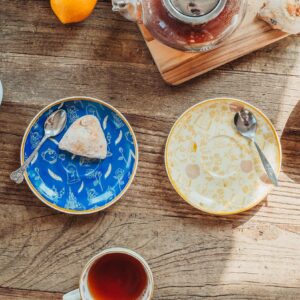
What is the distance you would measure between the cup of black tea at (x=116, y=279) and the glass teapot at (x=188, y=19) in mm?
405

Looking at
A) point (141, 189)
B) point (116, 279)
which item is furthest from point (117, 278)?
point (141, 189)

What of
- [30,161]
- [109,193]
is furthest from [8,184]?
[109,193]

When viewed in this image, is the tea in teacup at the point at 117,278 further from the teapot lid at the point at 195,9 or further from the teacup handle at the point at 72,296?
the teapot lid at the point at 195,9

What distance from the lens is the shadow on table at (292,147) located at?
1101 millimetres

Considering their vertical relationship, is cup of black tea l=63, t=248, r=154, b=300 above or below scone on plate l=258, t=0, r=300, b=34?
below

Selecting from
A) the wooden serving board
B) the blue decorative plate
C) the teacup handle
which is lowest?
the teacup handle

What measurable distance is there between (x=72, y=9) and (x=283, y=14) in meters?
0.41

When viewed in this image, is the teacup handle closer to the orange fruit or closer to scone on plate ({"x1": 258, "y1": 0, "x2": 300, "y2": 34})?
the orange fruit

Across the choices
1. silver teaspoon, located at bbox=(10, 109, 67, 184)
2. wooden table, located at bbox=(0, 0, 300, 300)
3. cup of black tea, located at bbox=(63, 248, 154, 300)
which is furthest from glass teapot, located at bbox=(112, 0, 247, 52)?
cup of black tea, located at bbox=(63, 248, 154, 300)

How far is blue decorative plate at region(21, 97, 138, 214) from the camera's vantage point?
3.48 feet

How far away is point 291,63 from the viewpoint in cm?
111

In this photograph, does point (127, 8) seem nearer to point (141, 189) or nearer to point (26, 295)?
point (141, 189)

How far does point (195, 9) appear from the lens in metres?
0.91

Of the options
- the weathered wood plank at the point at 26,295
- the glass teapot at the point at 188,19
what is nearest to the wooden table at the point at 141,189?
the weathered wood plank at the point at 26,295
